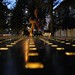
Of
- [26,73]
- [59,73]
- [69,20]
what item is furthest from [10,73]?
[69,20]

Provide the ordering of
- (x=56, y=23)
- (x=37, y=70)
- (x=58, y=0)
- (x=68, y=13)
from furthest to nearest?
(x=56, y=23), (x=68, y=13), (x=58, y=0), (x=37, y=70)

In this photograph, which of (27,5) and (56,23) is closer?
(56,23)

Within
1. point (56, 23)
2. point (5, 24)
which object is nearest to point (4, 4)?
point (5, 24)

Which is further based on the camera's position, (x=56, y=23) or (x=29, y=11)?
(x=29, y=11)

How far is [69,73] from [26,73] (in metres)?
0.37

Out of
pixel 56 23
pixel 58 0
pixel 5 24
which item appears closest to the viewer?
pixel 58 0

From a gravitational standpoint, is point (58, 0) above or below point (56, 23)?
above

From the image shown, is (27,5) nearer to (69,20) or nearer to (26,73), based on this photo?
(69,20)

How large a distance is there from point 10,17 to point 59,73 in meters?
41.7

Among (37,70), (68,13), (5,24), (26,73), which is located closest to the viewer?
(26,73)

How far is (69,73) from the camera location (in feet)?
7.81

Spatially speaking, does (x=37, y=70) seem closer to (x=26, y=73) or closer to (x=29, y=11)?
(x=26, y=73)

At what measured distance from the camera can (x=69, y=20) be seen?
111ft

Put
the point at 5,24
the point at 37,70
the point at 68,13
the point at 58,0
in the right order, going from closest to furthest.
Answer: the point at 37,70
the point at 58,0
the point at 68,13
the point at 5,24
